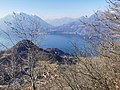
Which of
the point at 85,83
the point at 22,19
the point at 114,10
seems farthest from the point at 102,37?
the point at 22,19

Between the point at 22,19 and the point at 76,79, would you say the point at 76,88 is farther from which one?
the point at 22,19

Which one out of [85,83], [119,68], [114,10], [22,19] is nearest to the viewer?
[119,68]

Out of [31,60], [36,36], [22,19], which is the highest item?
[22,19]

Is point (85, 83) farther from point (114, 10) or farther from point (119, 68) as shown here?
point (114, 10)

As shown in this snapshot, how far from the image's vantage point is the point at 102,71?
5.62m

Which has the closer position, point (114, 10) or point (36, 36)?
point (114, 10)

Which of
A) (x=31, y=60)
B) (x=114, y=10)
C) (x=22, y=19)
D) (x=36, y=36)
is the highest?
(x=114, y=10)

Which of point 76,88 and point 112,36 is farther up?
point 112,36

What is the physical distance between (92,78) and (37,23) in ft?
41.8

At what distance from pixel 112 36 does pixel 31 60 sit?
40.2 ft

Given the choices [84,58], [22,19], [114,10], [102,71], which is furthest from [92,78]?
[22,19]

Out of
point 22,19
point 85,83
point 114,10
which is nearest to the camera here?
point 114,10

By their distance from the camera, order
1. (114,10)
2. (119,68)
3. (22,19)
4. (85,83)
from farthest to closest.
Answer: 1. (22,19)
2. (85,83)
3. (114,10)
4. (119,68)

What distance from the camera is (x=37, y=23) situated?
17.8 metres
